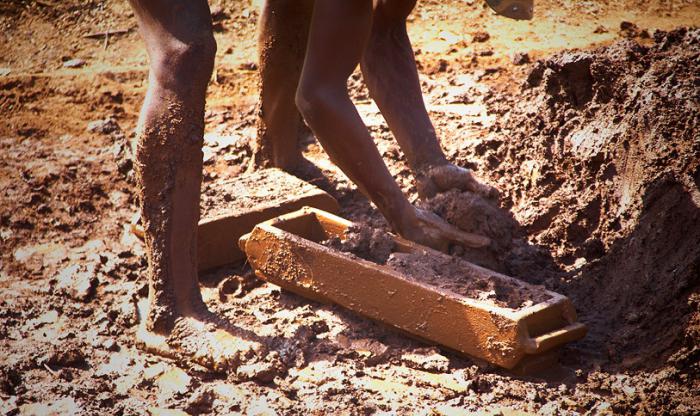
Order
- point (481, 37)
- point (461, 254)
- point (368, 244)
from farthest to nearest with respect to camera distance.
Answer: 1. point (481, 37)
2. point (461, 254)
3. point (368, 244)

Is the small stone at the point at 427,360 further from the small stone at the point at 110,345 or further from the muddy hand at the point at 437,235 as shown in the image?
the small stone at the point at 110,345

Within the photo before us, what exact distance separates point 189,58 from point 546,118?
1.71 m

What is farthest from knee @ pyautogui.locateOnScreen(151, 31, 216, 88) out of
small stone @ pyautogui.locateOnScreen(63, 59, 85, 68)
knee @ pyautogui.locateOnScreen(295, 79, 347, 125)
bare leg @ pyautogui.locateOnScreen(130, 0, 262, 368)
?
small stone @ pyautogui.locateOnScreen(63, 59, 85, 68)

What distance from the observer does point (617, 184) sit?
331 cm

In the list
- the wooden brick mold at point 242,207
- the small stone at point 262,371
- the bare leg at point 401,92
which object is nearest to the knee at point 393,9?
the bare leg at point 401,92

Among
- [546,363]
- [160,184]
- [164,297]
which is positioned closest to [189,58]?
[160,184]

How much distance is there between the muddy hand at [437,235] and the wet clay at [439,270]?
4.6 inches

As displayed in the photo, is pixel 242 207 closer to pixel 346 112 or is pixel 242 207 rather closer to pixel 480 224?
pixel 346 112

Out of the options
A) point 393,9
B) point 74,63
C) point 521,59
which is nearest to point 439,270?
point 393,9

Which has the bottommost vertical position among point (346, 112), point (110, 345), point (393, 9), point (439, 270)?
point (110, 345)

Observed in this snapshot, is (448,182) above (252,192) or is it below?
above

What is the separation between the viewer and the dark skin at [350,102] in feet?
10.0

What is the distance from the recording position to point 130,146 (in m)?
4.53

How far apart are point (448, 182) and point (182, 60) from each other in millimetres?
1247
